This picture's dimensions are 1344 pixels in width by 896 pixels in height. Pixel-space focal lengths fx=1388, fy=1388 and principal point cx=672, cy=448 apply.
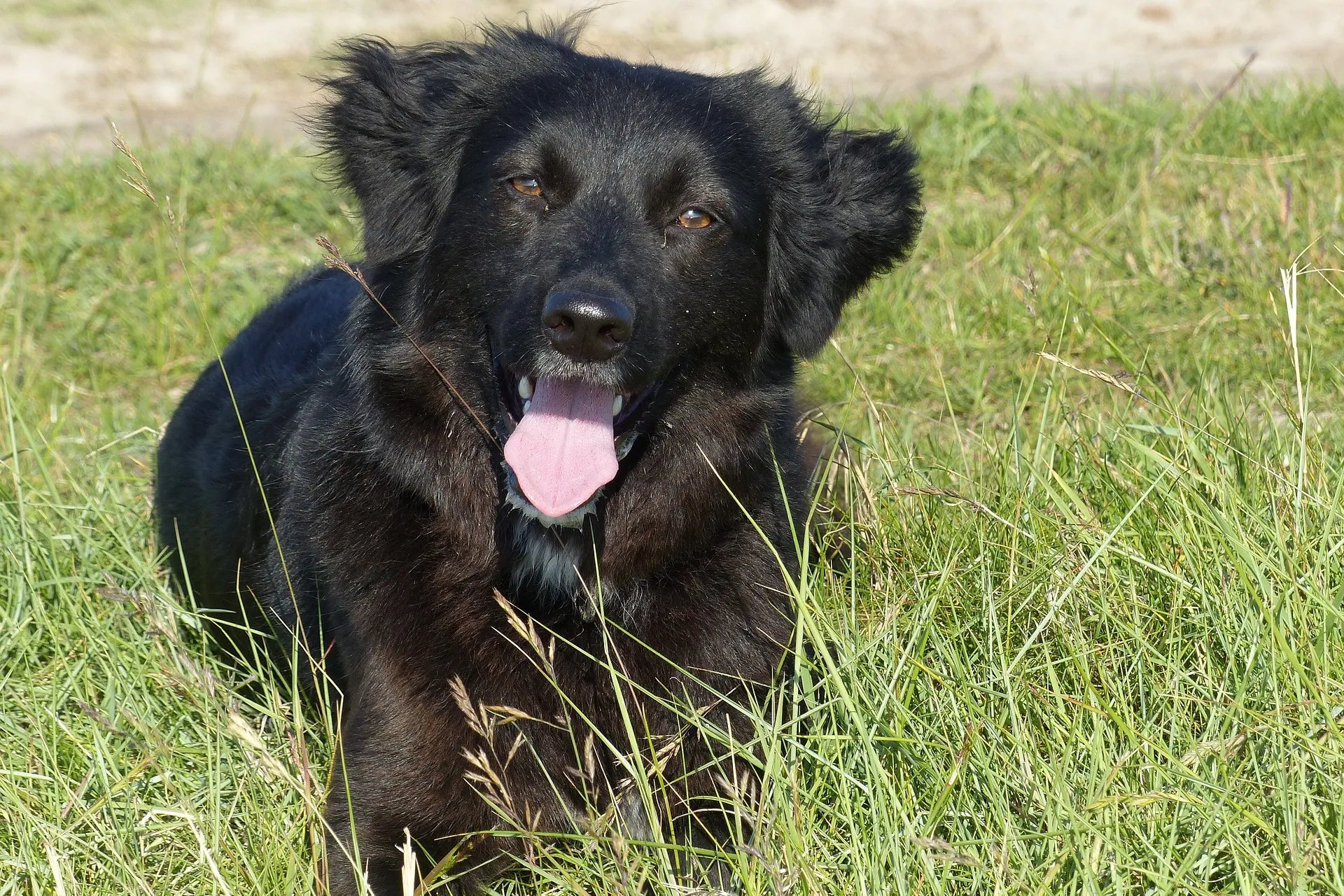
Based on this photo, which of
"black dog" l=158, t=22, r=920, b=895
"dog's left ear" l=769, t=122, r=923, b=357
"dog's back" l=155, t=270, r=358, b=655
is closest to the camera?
"black dog" l=158, t=22, r=920, b=895

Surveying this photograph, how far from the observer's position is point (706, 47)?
9039mm

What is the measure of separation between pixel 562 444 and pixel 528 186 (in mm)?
556

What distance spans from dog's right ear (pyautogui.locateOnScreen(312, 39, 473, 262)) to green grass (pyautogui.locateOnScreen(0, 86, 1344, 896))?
49 centimetres

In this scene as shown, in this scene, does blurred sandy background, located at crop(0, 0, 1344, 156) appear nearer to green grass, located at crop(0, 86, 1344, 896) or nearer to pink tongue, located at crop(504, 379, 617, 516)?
green grass, located at crop(0, 86, 1344, 896)

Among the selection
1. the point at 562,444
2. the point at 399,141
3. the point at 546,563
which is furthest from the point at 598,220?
the point at 546,563

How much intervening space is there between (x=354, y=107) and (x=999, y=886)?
82.8 inches

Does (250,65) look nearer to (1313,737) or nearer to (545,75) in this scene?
(545,75)

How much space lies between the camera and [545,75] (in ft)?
9.96

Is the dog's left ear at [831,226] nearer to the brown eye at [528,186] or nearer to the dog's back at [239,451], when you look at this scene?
the brown eye at [528,186]

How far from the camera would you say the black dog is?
8.89 ft

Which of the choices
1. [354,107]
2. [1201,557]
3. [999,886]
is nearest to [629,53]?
[354,107]

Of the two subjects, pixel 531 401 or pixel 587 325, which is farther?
pixel 531 401

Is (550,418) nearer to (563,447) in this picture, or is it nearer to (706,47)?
(563,447)

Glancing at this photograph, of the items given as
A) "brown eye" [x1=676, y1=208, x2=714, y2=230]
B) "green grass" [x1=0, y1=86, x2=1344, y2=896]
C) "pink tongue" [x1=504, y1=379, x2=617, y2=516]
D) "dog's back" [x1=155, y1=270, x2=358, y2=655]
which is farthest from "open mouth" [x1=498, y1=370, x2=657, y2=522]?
"dog's back" [x1=155, y1=270, x2=358, y2=655]
